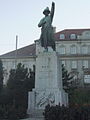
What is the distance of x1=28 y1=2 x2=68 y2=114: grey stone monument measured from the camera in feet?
54.6

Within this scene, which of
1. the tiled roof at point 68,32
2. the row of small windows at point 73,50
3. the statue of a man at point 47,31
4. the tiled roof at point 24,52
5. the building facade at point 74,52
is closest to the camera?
the statue of a man at point 47,31

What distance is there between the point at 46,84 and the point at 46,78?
13.9 inches

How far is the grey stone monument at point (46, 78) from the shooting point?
1664 cm

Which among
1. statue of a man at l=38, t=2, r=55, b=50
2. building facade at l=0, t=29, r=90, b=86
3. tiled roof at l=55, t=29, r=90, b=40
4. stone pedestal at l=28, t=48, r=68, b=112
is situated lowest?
stone pedestal at l=28, t=48, r=68, b=112

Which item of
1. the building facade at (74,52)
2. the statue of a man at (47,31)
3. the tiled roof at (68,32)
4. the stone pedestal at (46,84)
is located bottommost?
the stone pedestal at (46,84)

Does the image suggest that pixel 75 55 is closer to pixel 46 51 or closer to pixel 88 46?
pixel 88 46

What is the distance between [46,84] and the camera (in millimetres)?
17016

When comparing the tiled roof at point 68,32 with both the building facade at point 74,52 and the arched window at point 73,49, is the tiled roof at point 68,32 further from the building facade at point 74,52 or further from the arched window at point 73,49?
the arched window at point 73,49

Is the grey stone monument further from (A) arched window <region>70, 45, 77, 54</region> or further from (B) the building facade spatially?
(A) arched window <region>70, 45, 77, 54</region>

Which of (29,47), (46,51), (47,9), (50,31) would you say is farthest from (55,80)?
(29,47)

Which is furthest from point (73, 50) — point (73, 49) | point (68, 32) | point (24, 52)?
point (24, 52)

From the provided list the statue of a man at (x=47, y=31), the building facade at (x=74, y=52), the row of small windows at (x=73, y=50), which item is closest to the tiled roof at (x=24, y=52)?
the building facade at (x=74, y=52)

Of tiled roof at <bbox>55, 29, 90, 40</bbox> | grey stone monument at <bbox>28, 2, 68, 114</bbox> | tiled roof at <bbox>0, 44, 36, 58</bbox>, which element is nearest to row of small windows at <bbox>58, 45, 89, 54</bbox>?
tiled roof at <bbox>55, 29, 90, 40</bbox>

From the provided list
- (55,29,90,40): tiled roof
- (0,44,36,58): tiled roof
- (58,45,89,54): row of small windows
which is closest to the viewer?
(58,45,89,54): row of small windows
